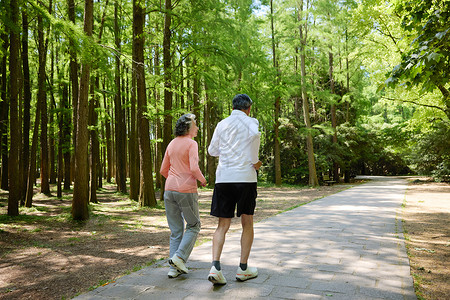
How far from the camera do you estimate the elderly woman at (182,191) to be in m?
3.67

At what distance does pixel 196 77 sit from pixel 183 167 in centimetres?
1023

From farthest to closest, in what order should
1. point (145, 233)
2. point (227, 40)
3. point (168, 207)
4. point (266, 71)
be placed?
point (266, 71) → point (227, 40) → point (145, 233) → point (168, 207)

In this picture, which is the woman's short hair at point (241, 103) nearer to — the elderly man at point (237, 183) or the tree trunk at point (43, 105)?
the elderly man at point (237, 183)

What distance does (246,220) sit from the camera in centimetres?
347

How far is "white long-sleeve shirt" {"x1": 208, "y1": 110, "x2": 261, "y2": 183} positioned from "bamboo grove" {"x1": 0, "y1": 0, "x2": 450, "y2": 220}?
237cm

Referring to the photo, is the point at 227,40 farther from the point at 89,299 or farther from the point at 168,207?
the point at 89,299

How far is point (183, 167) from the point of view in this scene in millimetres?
3754

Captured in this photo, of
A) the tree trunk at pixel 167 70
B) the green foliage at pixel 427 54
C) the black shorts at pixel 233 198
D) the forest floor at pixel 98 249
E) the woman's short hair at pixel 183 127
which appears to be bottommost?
the forest floor at pixel 98 249

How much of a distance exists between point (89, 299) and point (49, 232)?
5331 millimetres

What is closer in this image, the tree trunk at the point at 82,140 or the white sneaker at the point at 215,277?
the white sneaker at the point at 215,277

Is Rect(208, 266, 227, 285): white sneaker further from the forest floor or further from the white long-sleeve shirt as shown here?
the forest floor

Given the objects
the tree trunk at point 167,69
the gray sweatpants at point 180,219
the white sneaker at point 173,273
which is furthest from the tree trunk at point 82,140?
the white sneaker at point 173,273

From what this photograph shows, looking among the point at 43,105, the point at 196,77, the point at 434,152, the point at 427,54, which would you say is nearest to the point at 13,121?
the point at 43,105

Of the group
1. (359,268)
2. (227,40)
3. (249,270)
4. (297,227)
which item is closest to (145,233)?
(297,227)
